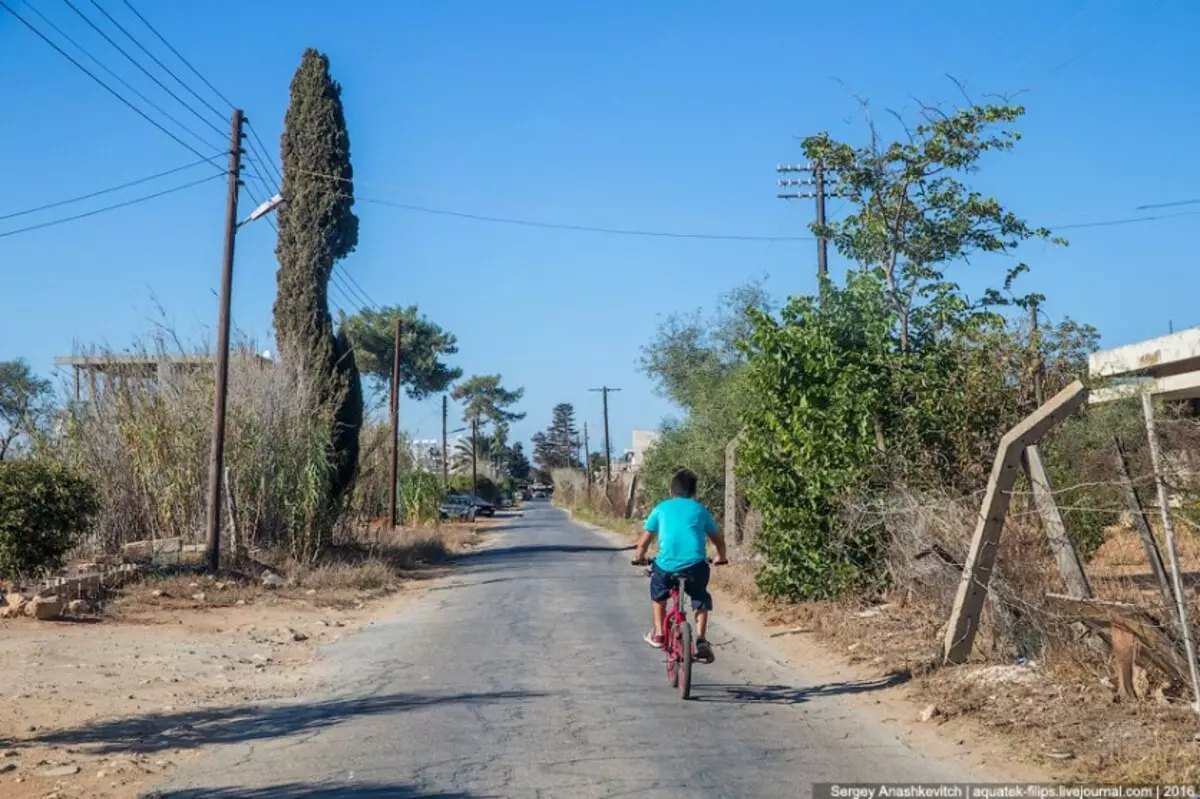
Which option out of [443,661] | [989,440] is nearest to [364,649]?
[443,661]

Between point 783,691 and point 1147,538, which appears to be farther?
point 783,691

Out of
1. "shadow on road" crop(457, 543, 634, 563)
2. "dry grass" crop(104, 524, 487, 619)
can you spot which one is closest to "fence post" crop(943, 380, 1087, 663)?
"dry grass" crop(104, 524, 487, 619)

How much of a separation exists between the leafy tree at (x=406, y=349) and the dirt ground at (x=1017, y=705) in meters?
47.5

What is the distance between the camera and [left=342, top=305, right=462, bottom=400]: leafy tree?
59.4m

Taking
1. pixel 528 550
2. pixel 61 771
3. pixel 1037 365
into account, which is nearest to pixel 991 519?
pixel 1037 365

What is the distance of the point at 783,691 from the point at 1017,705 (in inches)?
86.8

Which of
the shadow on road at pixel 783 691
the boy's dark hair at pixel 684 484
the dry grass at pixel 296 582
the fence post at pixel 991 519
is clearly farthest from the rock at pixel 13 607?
the fence post at pixel 991 519

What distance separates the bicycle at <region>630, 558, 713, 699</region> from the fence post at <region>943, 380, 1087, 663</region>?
220 cm

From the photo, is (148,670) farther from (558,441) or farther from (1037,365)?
(558,441)

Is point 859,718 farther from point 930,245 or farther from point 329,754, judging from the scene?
point 930,245

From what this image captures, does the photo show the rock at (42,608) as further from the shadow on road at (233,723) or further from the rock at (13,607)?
the shadow on road at (233,723)

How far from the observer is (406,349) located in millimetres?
62250

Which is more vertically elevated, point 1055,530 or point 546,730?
point 1055,530

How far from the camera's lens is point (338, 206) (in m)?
27.2
